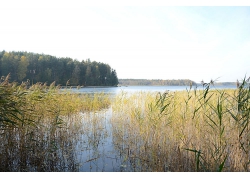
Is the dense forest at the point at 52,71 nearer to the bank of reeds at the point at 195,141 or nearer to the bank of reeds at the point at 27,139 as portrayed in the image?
the bank of reeds at the point at 27,139

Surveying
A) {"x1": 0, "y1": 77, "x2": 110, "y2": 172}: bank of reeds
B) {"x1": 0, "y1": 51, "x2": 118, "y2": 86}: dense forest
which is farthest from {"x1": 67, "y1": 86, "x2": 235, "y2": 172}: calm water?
{"x1": 0, "y1": 51, "x2": 118, "y2": 86}: dense forest

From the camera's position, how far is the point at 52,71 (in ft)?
77.8

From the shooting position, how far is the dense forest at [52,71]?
20766 millimetres

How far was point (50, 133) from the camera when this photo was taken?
11.9 ft

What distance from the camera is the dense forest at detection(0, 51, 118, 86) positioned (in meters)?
20.8

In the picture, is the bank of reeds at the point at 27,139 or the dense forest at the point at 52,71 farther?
the dense forest at the point at 52,71

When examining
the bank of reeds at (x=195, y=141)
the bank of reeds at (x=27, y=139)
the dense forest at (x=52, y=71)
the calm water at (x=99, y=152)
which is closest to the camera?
the bank of reeds at (x=195, y=141)

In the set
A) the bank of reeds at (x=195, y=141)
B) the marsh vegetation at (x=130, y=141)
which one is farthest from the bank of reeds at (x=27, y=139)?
Result: the bank of reeds at (x=195, y=141)

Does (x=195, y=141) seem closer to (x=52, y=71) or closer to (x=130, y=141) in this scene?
(x=130, y=141)

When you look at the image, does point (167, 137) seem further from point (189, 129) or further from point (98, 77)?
point (98, 77)

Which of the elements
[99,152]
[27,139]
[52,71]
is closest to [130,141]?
[99,152]

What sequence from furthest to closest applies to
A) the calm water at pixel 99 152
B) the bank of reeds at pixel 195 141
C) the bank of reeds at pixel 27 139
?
the calm water at pixel 99 152 → the bank of reeds at pixel 27 139 → the bank of reeds at pixel 195 141
